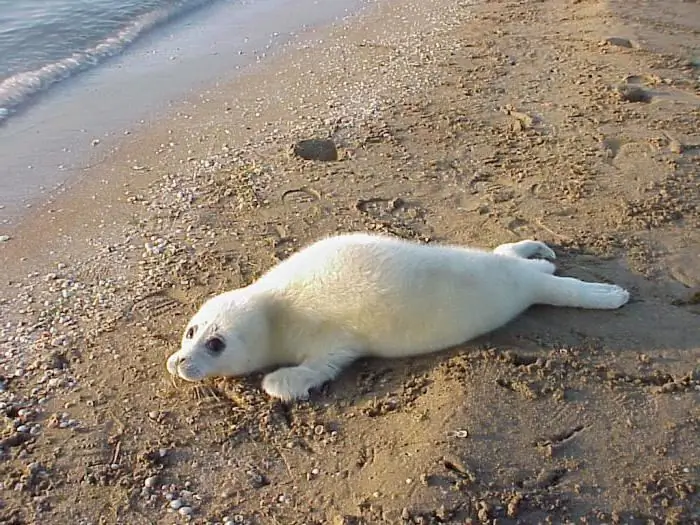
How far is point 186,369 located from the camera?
3.89 meters

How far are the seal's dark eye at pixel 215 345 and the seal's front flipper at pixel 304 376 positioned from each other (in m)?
0.27

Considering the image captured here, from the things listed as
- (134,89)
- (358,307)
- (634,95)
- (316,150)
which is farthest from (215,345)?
(134,89)

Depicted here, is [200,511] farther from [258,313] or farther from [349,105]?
[349,105]

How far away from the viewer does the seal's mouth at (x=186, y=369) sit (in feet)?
12.8

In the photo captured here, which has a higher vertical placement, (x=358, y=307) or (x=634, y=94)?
(x=358, y=307)

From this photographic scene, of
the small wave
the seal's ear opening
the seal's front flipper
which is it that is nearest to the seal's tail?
the seal's front flipper

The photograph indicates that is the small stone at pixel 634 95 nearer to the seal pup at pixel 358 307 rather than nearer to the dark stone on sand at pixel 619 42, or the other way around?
the dark stone on sand at pixel 619 42

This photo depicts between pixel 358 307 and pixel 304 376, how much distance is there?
1.37 feet

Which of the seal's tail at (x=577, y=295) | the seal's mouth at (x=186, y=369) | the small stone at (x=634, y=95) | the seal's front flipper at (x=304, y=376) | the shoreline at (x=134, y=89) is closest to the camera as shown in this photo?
the seal's front flipper at (x=304, y=376)

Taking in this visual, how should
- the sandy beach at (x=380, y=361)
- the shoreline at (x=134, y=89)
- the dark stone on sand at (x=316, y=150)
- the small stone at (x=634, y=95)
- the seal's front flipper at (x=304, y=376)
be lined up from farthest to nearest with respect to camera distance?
the small stone at (x=634, y=95)
the shoreline at (x=134, y=89)
the dark stone on sand at (x=316, y=150)
the seal's front flipper at (x=304, y=376)
the sandy beach at (x=380, y=361)

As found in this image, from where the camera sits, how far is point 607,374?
363 cm

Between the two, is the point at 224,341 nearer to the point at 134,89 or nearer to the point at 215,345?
the point at 215,345

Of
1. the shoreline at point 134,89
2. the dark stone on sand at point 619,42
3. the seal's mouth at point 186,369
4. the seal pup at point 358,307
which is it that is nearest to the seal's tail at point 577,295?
the seal pup at point 358,307

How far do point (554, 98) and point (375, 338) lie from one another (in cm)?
374
